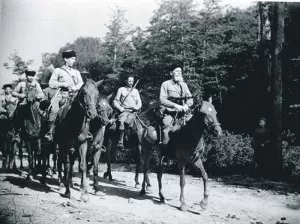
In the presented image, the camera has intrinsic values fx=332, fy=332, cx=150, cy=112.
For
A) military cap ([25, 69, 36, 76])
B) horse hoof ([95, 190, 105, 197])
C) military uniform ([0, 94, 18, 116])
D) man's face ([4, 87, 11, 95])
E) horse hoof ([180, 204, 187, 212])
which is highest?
military cap ([25, 69, 36, 76])

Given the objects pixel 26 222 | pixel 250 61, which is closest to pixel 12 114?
pixel 26 222

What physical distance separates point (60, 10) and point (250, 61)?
28.8 feet

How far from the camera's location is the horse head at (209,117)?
5.94 m

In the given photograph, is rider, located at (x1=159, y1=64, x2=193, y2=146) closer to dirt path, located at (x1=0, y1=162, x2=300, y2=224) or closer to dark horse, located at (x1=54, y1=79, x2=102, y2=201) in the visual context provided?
dirt path, located at (x1=0, y1=162, x2=300, y2=224)

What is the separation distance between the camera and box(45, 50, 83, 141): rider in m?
7.15

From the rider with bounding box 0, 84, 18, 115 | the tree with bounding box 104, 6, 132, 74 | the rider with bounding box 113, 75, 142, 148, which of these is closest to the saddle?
the rider with bounding box 113, 75, 142, 148

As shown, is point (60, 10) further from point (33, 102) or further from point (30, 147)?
point (30, 147)

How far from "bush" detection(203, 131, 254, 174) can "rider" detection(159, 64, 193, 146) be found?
3582 millimetres

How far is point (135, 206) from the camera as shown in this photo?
257 inches

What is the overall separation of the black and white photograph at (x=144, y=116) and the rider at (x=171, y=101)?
0.03 m

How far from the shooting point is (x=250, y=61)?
42.8 feet

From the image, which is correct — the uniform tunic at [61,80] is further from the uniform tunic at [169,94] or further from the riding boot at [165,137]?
the riding boot at [165,137]

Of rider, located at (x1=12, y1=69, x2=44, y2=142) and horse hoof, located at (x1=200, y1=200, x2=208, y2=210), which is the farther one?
rider, located at (x1=12, y1=69, x2=44, y2=142)

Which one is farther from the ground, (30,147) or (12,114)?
(12,114)
